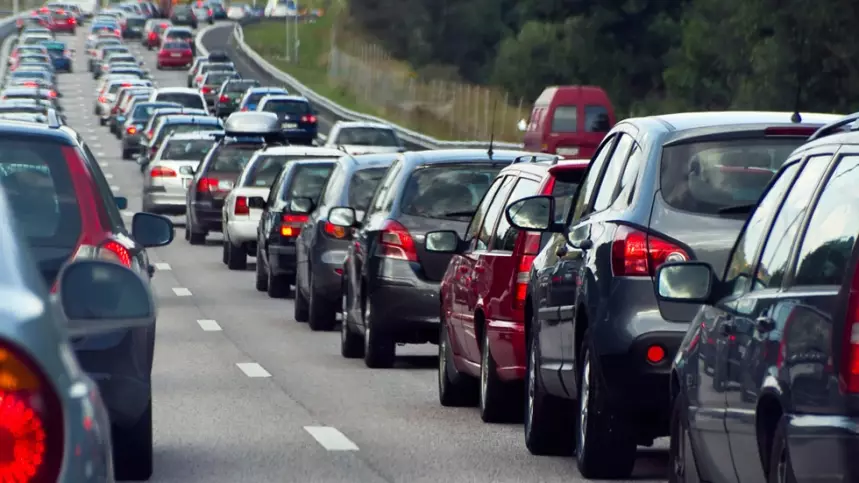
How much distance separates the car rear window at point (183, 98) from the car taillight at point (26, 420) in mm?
66432

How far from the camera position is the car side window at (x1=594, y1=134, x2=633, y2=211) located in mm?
10102

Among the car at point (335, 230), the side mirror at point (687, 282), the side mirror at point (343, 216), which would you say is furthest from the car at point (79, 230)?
the car at point (335, 230)

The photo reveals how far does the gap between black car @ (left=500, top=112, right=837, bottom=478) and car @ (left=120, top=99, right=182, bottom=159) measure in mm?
53907

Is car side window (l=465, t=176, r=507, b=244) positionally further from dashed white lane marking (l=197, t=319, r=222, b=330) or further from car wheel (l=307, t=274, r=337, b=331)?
dashed white lane marking (l=197, t=319, r=222, b=330)

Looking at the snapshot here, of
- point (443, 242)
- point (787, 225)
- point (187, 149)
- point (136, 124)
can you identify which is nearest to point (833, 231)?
point (787, 225)

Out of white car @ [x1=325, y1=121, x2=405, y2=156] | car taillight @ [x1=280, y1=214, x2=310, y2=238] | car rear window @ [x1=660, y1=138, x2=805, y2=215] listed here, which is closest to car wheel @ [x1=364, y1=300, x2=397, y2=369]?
car rear window @ [x1=660, y1=138, x2=805, y2=215]

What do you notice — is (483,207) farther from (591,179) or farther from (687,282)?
(687,282)

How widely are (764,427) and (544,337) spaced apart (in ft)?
14.9

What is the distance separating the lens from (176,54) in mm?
117750

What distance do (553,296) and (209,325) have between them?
34.8ft

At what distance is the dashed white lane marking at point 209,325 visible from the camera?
20.4 meters

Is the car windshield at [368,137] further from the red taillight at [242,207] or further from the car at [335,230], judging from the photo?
the car at [335,230]

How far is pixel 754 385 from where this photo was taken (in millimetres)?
6402

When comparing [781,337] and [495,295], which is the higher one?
[781,337]
